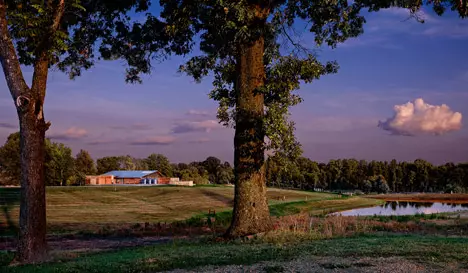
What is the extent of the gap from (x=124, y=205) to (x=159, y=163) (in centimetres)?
11402

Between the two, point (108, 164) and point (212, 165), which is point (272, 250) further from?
point (212, 165)

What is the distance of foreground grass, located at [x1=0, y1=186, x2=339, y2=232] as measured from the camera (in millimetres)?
41938

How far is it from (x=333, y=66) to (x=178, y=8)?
25.8 ft

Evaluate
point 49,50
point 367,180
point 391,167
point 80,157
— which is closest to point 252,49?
point 49,50

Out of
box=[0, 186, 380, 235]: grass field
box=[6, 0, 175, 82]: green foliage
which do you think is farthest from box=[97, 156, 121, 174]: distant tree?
box=[6, 0, 175, 82]: green foliage

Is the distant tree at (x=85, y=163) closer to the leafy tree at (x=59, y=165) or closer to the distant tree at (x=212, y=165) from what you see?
the leafy tree at (x=59, y=165)

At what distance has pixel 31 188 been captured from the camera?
60.8ft

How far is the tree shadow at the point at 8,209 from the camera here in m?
34.8

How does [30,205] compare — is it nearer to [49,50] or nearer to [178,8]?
[49,50]

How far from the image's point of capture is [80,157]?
128 meters

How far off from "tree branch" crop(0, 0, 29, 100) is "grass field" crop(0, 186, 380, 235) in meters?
18.7

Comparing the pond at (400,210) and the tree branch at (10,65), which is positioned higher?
the tree branch at (10,65)

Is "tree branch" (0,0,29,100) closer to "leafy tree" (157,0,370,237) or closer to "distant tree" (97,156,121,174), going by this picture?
"leafy tree" (157,0,370,237)

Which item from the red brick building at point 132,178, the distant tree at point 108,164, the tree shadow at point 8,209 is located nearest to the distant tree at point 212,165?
the distant tree at point 108,164
